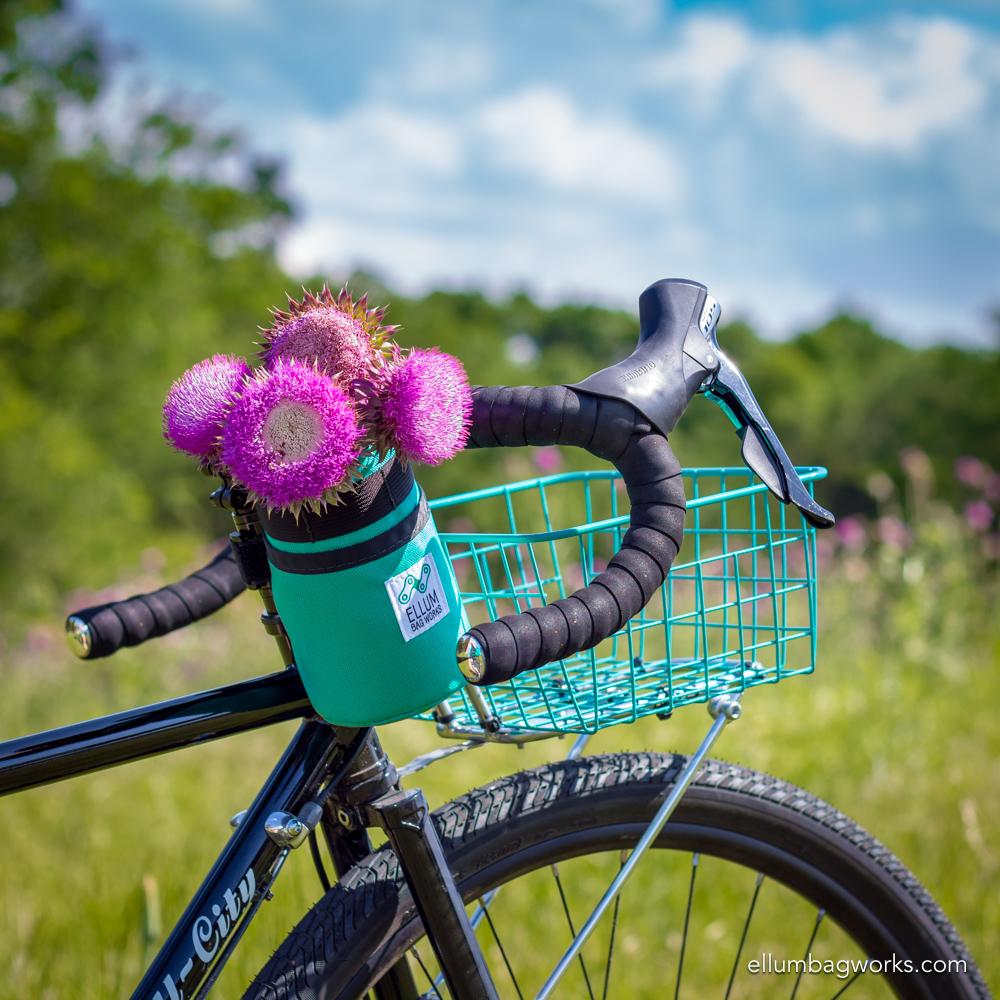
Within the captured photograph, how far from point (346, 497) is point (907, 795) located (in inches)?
92.3

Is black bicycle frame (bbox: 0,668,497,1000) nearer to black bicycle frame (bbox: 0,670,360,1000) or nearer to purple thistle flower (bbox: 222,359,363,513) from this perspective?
black bicycle frame (bbox: 0,670,360,1000)

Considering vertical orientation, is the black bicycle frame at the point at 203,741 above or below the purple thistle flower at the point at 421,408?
below

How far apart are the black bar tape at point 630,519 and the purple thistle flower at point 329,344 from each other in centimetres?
16

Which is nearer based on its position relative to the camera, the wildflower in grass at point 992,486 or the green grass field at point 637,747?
the green grass field at point 637,747

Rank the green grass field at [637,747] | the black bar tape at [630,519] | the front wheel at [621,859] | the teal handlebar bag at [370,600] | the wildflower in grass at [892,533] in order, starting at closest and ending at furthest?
the black bar tape at [630,519]
the teal handlebar bag at [370,600]
the front wheel at [621,859]
the green grass field at [637,747]
the wildflower in grass at [892,533]

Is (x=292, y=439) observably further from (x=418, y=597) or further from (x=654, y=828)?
(x=654, y=828)

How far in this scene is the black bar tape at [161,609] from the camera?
3.84 feet

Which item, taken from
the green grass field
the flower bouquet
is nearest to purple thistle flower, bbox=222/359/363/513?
the flower bouquet

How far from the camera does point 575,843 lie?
1.13 m

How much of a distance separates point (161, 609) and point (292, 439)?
1.58ft

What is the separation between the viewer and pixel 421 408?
870 millimetres

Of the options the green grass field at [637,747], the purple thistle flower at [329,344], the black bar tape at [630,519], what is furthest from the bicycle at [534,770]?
the green grass field at [637,747]

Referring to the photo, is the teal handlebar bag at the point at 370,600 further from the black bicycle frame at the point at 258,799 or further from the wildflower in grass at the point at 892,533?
the wildflower in grass at the point at 892,533

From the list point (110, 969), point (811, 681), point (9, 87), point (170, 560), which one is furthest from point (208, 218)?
point (110, 969)
